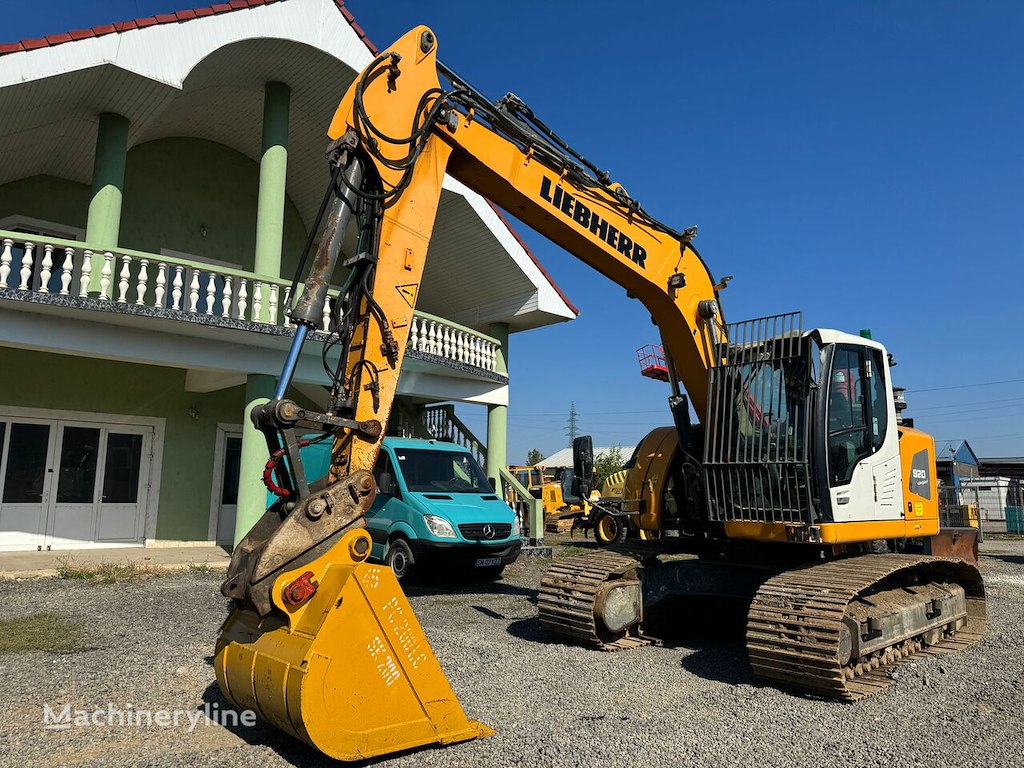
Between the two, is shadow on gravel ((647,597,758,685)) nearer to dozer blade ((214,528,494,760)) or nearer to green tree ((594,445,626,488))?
dozer blade ((214,528,494,760))

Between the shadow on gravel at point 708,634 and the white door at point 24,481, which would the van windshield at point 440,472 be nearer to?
the shadow on gravel at point 708,634

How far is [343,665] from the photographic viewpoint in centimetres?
377

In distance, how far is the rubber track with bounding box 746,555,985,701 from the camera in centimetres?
516

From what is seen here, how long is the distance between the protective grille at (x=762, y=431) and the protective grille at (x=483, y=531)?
4468mm

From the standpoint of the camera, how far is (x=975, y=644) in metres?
7.37

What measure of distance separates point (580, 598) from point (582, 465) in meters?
1.25

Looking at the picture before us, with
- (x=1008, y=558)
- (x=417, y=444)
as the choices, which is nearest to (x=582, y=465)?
(x=417, y=444)

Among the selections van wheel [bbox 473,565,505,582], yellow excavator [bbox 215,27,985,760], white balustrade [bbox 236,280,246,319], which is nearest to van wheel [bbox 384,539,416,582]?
van wheel [bbox 473,565,505,582]

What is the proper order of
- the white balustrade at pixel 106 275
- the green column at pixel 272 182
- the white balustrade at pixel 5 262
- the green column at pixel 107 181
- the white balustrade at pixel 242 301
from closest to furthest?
the white balustrade at pixel 5 262
the white balustrade at pixel 106 275
the green column at pixel 107 181
the white balustrade at pixel 242 301
the green column at pixel 272 182

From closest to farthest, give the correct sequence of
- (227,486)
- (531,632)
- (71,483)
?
(531,632) < (71,483) < (227,486)

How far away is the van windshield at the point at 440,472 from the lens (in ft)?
36.5

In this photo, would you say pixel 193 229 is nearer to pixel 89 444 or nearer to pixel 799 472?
pixel 89 444

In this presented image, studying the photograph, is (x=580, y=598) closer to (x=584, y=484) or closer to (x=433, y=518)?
(x=584, y=484)
